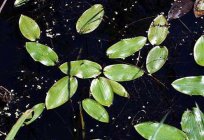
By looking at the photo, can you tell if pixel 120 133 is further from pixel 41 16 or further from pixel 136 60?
pixel 41 16

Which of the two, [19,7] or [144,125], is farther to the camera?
[19,7]

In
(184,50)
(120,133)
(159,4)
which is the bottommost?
(120,133)

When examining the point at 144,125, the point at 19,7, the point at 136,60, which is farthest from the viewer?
the point at 19,7

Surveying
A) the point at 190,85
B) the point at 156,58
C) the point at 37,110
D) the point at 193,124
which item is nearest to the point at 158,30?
the point at 156,58

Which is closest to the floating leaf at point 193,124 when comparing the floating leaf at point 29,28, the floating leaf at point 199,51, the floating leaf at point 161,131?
the floating leaf at point 161,131

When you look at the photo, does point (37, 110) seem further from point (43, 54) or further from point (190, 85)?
point (190, 85)

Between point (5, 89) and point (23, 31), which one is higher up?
point (23, 31)

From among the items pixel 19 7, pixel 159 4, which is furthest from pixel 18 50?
pixel 159 4
